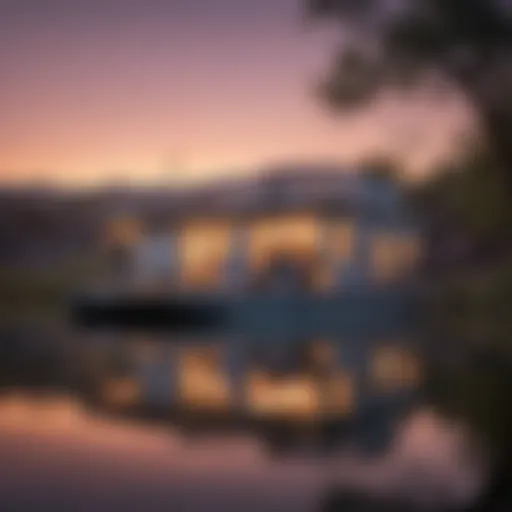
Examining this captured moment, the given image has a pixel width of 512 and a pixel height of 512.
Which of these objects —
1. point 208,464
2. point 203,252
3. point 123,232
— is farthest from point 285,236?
point 208,464

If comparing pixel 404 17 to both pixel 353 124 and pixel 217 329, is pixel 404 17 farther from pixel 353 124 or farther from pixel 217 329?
pixel 217 329

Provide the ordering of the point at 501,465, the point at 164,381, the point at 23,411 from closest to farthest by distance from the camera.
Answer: the point at 501,465 < the point at 23,411 < the point at 164,381

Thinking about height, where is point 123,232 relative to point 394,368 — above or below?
above

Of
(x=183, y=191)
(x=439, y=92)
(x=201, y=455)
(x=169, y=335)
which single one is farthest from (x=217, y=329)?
(x=201, y=455)

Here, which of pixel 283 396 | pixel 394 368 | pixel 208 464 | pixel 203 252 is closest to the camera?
pixel 208 464

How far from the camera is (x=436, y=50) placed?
175 cm

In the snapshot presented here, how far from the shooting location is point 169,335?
1768mm

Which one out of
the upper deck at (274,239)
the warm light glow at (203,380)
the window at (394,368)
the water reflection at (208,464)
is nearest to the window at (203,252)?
the upper deck at (274,239)

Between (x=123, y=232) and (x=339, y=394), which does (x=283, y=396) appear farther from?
(x=123, y=232)

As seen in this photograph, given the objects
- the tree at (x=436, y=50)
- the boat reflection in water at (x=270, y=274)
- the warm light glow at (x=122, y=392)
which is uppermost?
the tree at (x=436, y=50)

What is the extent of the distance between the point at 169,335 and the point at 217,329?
0.08 m

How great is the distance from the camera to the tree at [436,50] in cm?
173

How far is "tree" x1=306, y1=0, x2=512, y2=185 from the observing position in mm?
1727

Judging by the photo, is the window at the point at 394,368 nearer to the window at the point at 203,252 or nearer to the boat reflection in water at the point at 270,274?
the boat reflection in water at the point at 270,274
